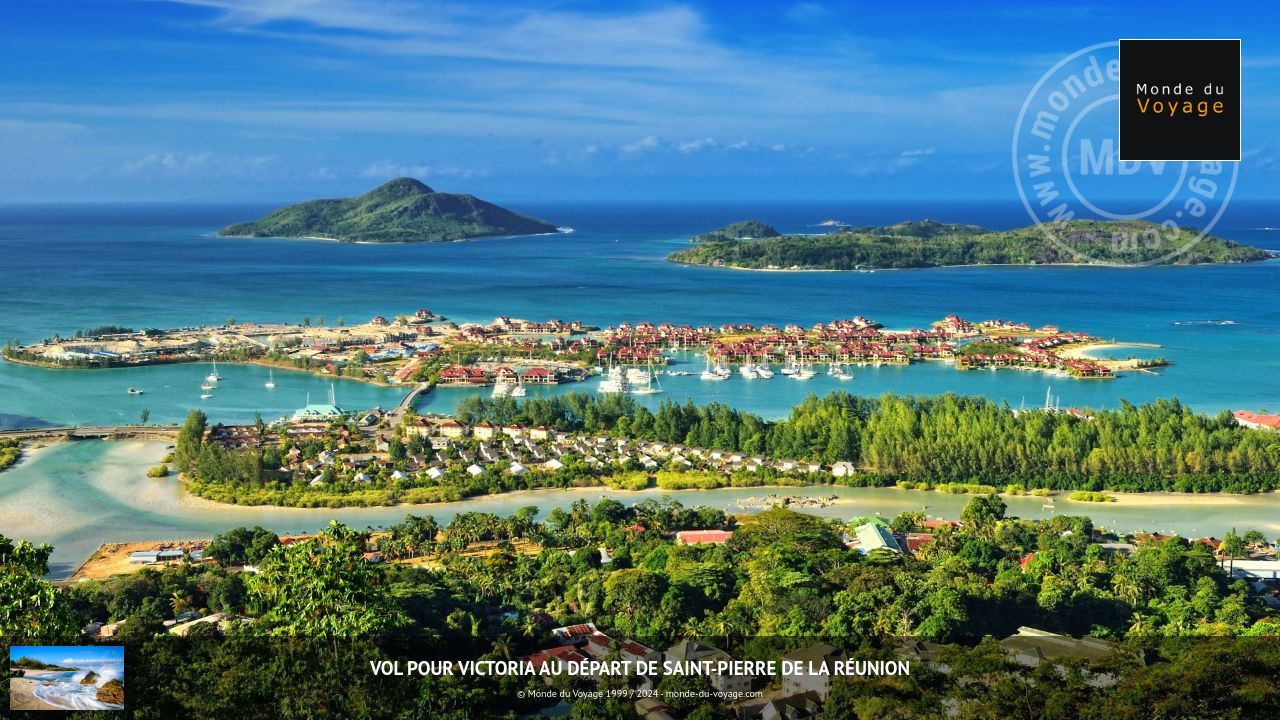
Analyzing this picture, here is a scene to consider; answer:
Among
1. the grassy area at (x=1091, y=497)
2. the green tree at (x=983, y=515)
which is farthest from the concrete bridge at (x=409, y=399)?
the grassy area at (x=1091, y=497)

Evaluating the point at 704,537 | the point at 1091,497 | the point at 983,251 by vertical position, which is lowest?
the point at 1091,497

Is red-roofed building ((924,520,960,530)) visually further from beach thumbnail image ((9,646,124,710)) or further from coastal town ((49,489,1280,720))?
beach thumbnail image ((9,646,124,710))

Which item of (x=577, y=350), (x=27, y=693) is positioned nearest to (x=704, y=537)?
(x=27, y=693)

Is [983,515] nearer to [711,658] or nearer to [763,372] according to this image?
[711,658]

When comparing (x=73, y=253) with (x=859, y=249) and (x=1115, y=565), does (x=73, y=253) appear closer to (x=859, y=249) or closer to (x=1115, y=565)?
(x=859, y=249)

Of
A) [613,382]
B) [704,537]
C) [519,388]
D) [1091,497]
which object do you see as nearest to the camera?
[704,537]

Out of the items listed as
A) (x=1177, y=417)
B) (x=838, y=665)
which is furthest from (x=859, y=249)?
(x=838, y=665)

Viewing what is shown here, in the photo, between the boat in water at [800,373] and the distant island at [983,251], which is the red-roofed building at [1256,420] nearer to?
the boat in water at [800,373]
